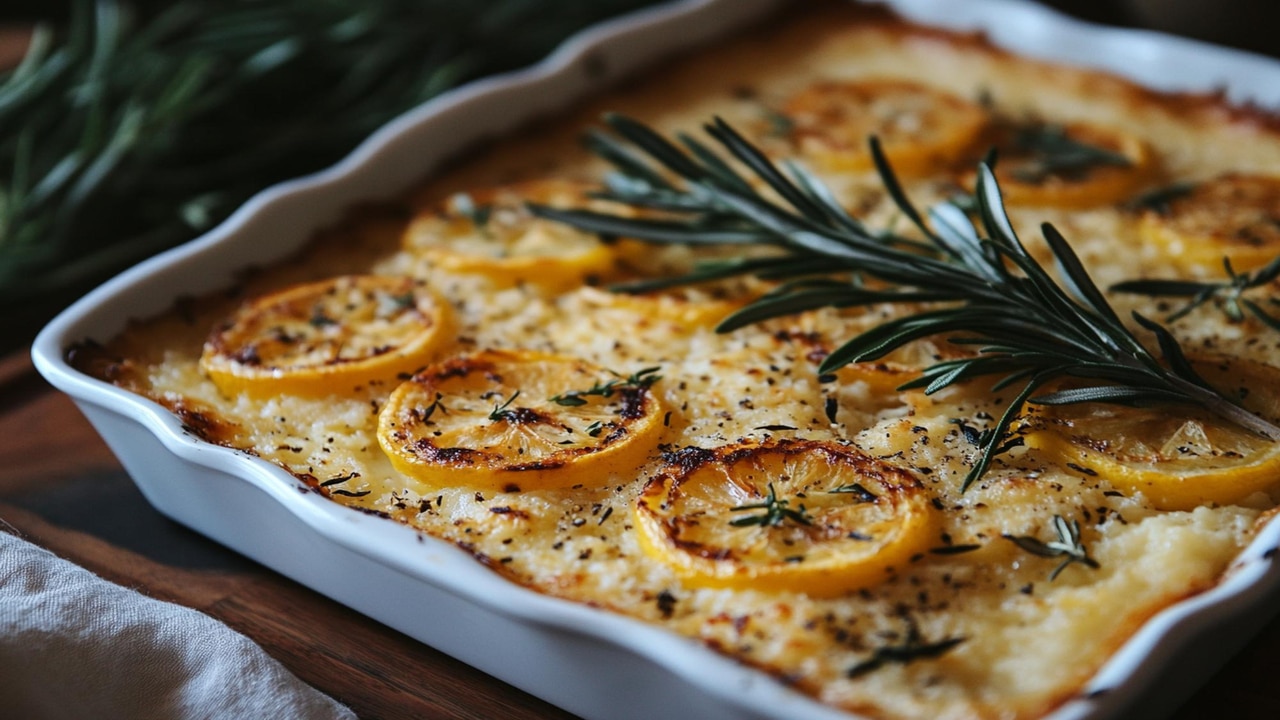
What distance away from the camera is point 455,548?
5.19ft

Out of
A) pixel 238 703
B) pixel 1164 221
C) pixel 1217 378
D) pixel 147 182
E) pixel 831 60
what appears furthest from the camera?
pixel 831 60

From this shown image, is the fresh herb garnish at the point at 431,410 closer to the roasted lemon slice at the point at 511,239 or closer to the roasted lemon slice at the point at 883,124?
the roasted lemon slice at the point at 511,239

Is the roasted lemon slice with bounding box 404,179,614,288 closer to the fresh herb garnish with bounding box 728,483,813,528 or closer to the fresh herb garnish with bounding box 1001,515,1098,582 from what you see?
the fresh herb garnish with bounding box 728,483,813,528

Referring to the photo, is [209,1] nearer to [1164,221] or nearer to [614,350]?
[614,350]

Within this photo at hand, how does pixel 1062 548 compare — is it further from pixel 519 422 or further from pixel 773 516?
pixel 519 422

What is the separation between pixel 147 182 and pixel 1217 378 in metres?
2.13

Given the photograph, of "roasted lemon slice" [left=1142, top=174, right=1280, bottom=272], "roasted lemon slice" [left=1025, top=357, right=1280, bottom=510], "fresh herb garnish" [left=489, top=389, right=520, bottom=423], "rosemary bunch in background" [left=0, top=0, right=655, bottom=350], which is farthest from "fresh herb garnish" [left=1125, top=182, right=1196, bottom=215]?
"rosemary bunch in background" [left=0, top=0, right=655, bottom=350]

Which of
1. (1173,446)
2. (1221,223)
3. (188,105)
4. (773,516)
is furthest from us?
(188,105)

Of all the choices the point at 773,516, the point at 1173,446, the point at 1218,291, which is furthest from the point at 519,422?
the point at 1218,291

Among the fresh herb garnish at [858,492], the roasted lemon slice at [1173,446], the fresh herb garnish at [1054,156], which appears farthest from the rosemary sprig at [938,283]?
the fresh herb garnish at [1054,156]

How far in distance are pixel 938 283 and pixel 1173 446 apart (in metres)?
0.43

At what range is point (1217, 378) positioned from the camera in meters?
1.87

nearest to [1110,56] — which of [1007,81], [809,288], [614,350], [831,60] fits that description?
[1007,81]

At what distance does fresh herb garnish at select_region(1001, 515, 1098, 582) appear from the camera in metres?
1.54
